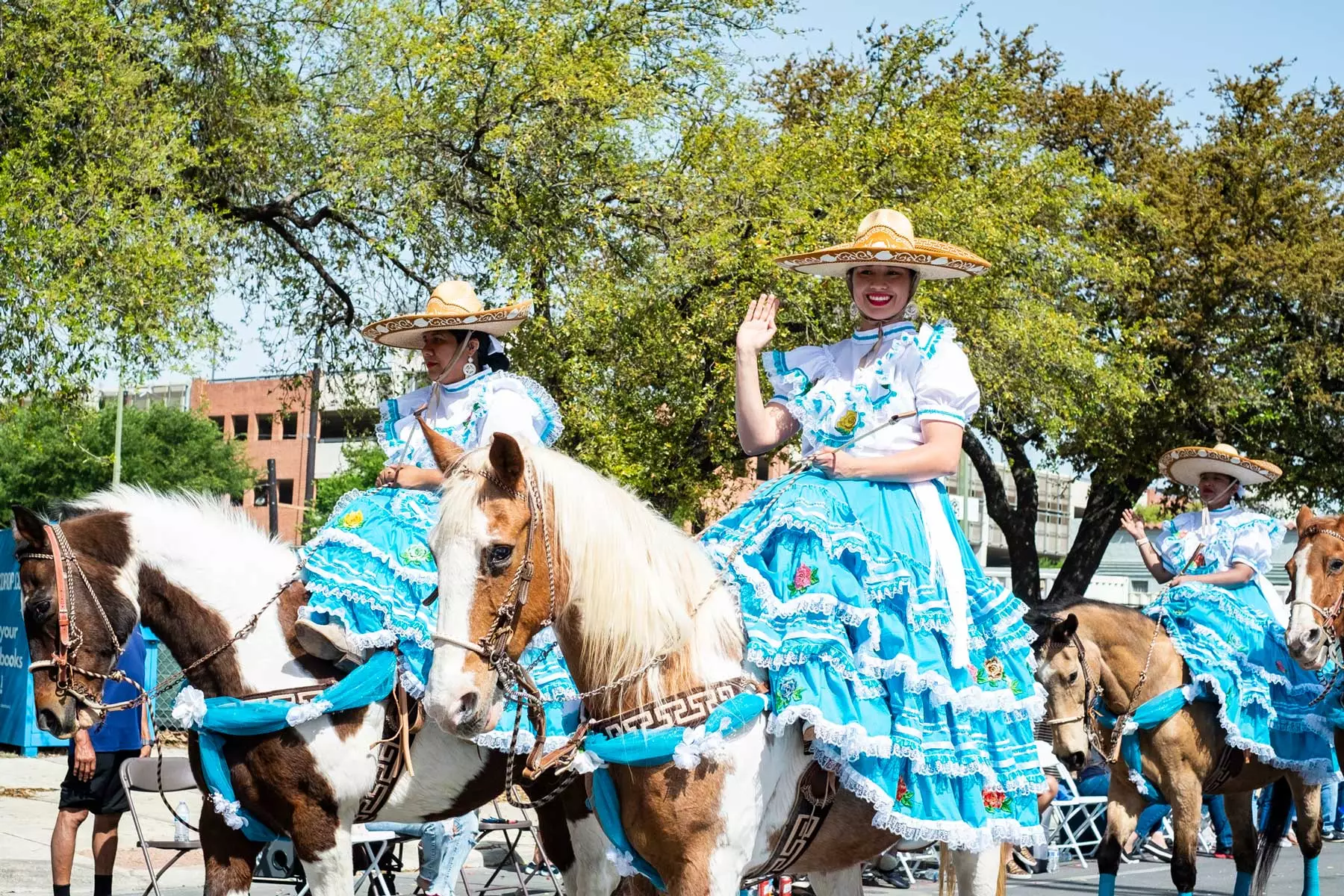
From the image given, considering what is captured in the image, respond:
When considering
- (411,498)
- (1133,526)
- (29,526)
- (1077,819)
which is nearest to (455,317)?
(411,498)

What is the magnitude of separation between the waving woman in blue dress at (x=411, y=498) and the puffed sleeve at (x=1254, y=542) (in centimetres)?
519

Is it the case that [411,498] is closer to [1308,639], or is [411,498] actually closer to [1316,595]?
[1308,639]

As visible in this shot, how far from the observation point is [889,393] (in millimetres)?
4809

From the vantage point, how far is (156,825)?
42.1 ft

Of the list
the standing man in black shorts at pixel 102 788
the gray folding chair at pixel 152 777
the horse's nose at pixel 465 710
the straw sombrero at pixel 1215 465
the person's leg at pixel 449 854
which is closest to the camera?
the horse's nose at pixel 465 710

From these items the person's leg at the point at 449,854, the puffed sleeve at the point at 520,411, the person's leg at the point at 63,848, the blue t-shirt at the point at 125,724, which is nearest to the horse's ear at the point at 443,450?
the puffed sleeve at the point at 520,411

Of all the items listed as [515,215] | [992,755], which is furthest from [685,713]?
[515,215]

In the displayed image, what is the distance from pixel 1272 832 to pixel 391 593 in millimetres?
6832

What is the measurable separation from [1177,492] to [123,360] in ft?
64.6

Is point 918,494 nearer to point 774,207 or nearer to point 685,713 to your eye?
point 685,713

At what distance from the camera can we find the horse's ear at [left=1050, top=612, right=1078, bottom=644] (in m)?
8.74

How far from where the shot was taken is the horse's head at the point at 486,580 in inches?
149

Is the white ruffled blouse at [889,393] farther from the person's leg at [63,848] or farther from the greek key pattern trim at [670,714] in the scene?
the person's leg at [63,848]

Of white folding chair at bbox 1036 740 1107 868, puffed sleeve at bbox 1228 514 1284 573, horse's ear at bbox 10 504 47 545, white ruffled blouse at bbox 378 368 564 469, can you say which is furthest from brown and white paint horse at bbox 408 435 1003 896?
white folding chair at bbox 1036 740 1107 868
